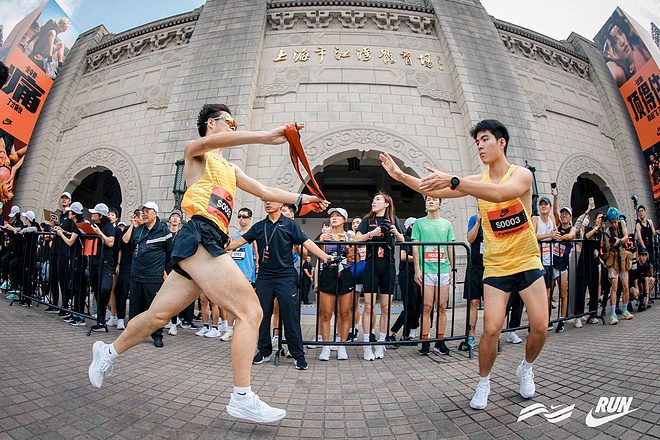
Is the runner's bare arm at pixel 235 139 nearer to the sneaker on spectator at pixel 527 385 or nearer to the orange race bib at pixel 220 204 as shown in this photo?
the orange race bib at pixel 220 204

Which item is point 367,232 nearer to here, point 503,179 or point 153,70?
point 503,179

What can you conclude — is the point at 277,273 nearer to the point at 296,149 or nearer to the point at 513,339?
the point at 296,149

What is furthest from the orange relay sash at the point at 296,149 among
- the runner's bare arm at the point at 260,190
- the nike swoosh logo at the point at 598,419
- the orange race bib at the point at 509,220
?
the nike swoosh logo at the point at 598,419

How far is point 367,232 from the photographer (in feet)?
14.9

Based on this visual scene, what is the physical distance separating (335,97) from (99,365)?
32.4ft

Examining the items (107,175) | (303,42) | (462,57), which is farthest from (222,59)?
(107,175)

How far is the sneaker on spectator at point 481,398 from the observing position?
237 cm

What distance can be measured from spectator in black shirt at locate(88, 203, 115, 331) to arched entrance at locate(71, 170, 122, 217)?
12.2 meters

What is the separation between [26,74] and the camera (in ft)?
41.5

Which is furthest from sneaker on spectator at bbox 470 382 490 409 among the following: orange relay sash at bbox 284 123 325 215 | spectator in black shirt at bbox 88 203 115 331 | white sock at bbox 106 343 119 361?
spectator in black shirt at bbox 88 203 115 331

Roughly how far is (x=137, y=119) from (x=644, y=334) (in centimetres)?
1500

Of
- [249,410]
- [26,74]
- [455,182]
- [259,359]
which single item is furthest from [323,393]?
[26,74]

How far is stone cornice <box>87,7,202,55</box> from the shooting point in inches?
490

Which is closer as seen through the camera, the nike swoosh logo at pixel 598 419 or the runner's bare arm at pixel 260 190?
the nike swoosh logo at pixel 598 419
